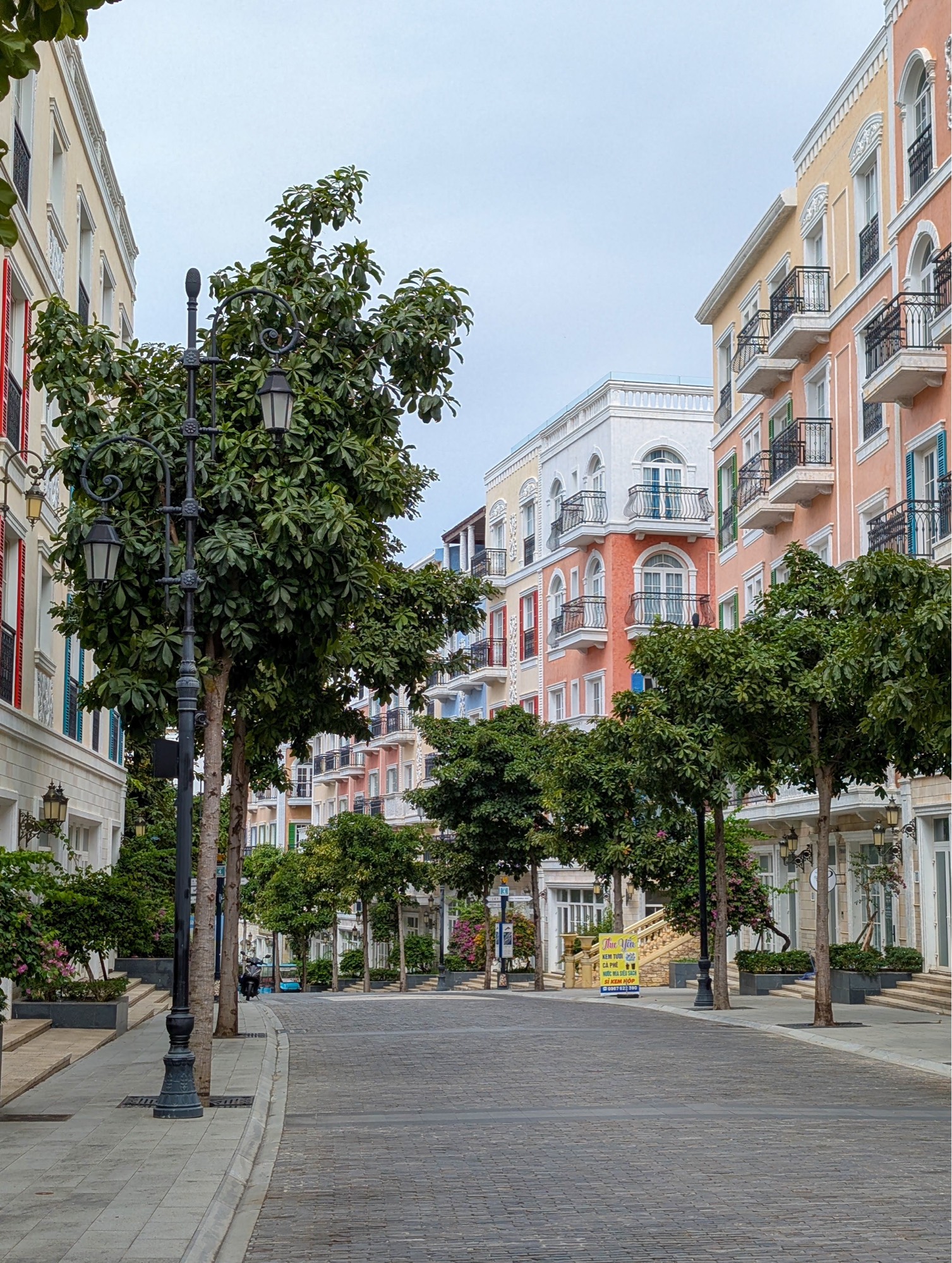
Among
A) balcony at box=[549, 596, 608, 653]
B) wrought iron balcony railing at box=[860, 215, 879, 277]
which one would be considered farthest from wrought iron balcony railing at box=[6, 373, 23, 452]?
balcony at box=[549, 596, 608, 653]

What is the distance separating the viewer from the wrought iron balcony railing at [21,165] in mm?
22000

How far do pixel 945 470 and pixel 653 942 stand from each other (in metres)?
18.3

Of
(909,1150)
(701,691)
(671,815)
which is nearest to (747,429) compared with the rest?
(671,815)

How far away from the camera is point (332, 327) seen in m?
16.8

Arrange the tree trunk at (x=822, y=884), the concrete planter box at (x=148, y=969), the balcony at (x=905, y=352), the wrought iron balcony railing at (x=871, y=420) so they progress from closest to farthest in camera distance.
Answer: the tree trunk at (x=822, y=884) < the balcony at (x=905, y=352) < the wrought iron balcony railing at (x=871, y=420) < the concrete planter box at (x=148, y=969)

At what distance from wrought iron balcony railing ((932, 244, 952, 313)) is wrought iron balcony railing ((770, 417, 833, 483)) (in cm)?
660

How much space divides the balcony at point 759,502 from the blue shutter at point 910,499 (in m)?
6.78

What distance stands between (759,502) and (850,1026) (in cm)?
1621

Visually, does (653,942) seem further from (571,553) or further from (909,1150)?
(909,1150)

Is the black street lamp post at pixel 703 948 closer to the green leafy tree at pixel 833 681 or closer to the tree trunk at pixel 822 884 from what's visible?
the green leafy tree at pixel 833 681

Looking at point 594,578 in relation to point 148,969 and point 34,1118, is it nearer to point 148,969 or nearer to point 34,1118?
point 148,969

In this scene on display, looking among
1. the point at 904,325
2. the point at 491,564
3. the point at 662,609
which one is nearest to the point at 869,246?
the point at 904,325

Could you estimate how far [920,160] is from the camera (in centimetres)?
2973

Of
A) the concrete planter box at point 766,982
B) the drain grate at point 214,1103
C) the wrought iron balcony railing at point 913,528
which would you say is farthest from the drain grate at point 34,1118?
the concrete planter box at point 766,982
